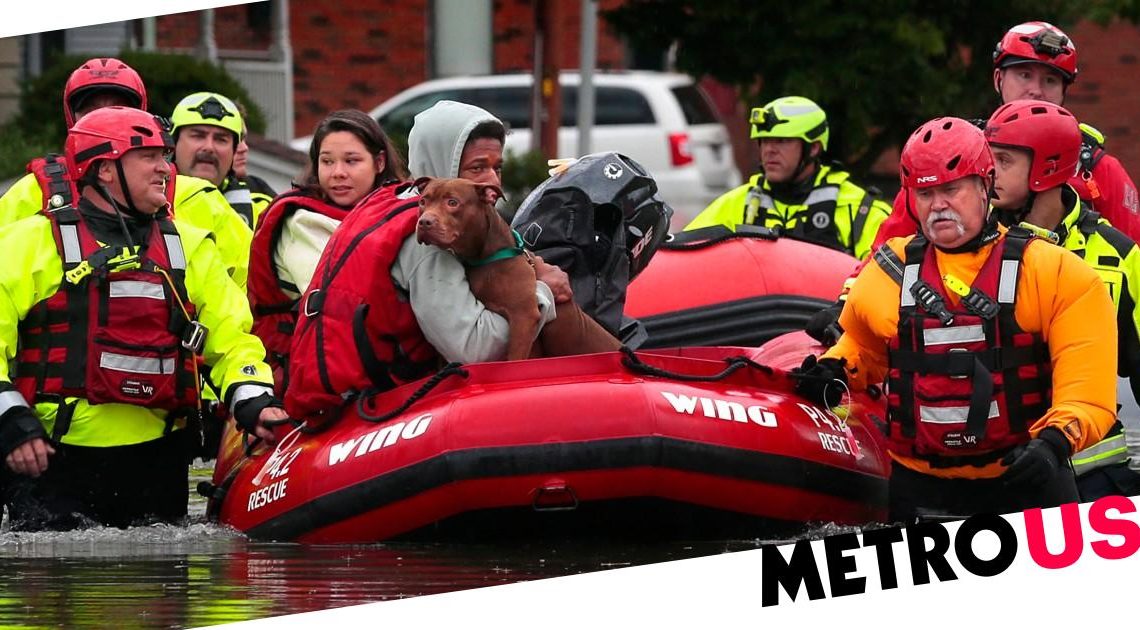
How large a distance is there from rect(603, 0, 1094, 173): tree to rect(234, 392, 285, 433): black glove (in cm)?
859

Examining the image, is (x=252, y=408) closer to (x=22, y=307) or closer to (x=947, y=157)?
(x=22, y=307)

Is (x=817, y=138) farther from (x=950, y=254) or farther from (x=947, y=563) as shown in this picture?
(x=947, y=563)

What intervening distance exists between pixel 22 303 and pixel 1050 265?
2995mm

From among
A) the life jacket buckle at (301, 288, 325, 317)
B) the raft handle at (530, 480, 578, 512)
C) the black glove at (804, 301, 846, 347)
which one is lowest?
the raft handle at (530, 480, 578, 512)

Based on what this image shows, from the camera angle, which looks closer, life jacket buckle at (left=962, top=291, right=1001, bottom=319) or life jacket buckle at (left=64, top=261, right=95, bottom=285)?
life jacket buckle at (left=962, top=291, right=1001, bottom=319)

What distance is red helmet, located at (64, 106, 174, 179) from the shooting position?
657 cm

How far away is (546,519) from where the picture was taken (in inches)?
248

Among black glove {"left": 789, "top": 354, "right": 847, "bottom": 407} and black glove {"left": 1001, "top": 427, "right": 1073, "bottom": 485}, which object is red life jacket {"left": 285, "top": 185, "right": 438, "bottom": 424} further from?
black glove {"left": 1001, "top": 427, "right": 1073, "bottom": 485}

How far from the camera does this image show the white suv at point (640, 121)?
17719 millimetres

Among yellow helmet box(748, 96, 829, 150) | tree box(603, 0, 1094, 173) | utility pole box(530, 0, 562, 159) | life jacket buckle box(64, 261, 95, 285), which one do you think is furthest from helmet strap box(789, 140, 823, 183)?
utility pole box(530, 0, 562, 159)

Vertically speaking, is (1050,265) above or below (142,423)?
above

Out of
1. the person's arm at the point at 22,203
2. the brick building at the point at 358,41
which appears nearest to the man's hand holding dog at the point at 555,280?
the person's arm at the point at 22,203

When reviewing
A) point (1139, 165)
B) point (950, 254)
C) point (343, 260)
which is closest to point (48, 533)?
point (343, 260)

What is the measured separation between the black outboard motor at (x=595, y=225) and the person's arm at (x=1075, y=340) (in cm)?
156
